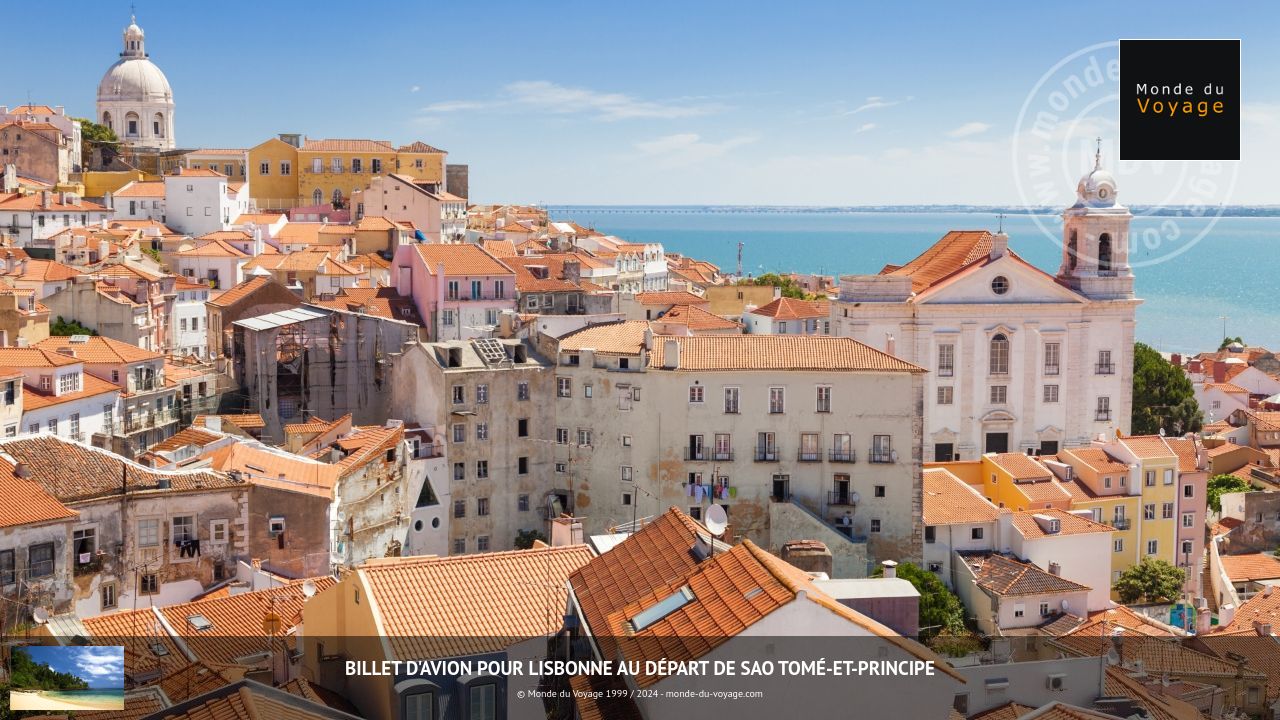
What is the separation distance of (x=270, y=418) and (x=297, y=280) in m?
14.8

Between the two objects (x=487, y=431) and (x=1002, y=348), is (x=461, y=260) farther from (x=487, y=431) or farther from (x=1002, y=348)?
(x=1002, y=348)

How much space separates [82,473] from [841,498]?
1639 centimetres

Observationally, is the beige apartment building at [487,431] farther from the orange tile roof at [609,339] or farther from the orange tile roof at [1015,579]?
the orange tile roof at [1015,579]

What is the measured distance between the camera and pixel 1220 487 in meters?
47.6

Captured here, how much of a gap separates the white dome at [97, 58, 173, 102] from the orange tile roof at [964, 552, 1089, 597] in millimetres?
68514

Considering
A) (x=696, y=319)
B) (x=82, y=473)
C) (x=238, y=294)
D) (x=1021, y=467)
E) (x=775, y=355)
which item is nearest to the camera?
(x=82, y=473)

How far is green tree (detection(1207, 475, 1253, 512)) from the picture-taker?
4603 cm

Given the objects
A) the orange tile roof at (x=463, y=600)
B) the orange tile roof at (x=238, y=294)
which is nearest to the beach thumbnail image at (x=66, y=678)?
the orange tile roof at (x=463, y=600)

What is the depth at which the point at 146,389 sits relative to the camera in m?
35.3

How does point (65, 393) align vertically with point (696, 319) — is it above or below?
below

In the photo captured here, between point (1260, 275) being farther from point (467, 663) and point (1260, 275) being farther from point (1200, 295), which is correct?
point (467, 663)

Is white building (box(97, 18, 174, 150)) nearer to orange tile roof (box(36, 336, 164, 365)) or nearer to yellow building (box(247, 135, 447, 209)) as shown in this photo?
yellow building (box(247, 135, 447, 209))

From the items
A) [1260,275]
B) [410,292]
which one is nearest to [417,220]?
[410,292]

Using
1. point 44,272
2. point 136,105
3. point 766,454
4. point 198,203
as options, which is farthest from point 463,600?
point 136,105
